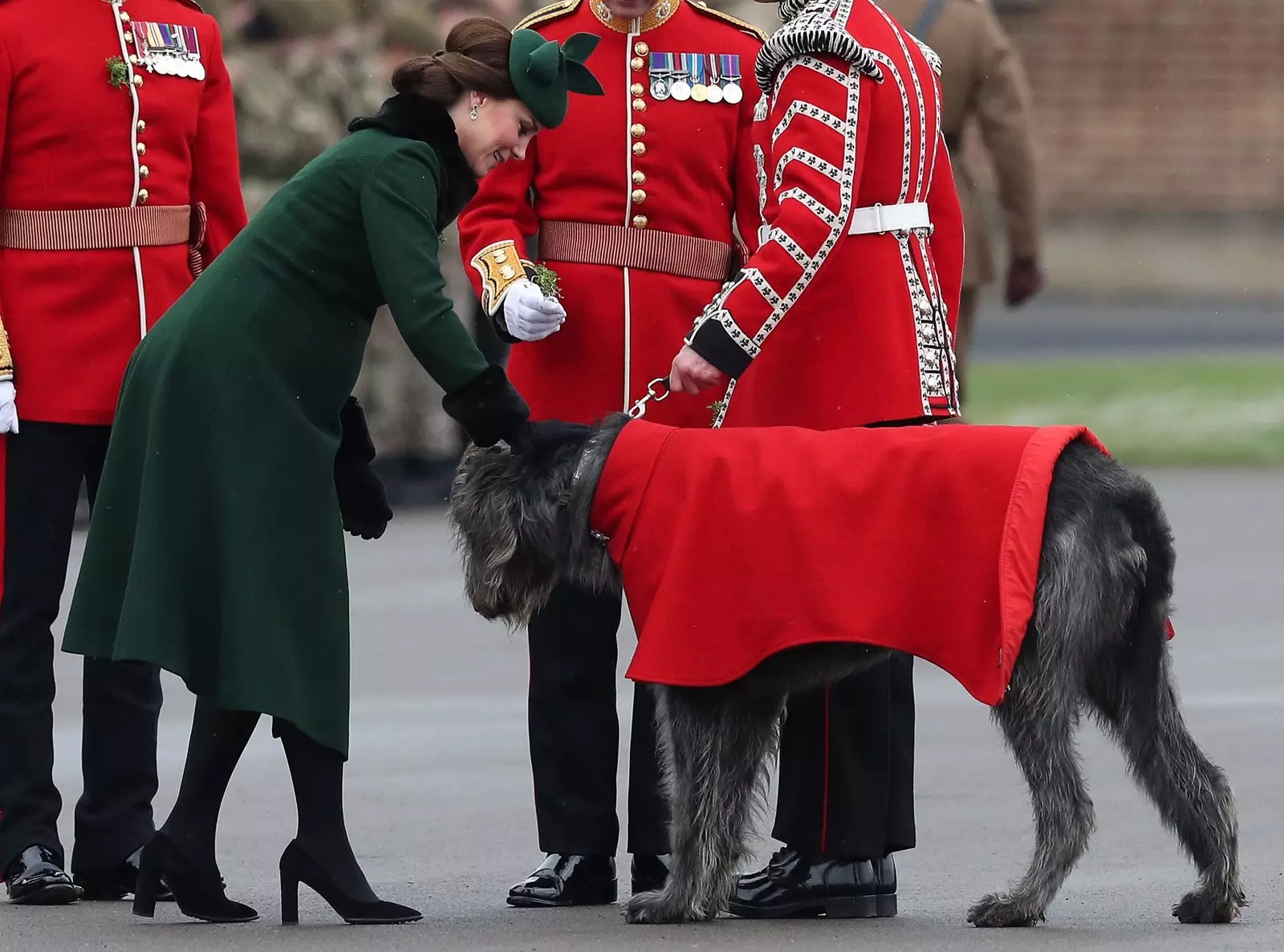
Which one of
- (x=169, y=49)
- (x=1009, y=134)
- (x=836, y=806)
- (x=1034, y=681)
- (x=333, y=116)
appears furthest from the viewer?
(x=333, y=116)

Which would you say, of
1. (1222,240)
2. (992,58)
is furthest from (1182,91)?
(992,58)

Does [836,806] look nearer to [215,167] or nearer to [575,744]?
[575,744]

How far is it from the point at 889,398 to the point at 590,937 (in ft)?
4.52

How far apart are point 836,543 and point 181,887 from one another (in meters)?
1.60

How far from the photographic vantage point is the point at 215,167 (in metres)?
6.31

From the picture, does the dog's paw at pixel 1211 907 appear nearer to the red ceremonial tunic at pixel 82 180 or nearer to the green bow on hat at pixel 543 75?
the green bow on hat at pixel 543 75

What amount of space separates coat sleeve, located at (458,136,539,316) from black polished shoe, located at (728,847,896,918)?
1.46 metres

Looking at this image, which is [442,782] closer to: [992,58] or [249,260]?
[249,260]

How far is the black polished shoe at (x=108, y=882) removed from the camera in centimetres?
600

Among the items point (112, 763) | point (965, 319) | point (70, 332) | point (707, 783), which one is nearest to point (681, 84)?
point (70, 332)

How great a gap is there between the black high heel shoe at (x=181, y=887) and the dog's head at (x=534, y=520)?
0.86 metres

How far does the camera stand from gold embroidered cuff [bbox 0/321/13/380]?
5.92 meters

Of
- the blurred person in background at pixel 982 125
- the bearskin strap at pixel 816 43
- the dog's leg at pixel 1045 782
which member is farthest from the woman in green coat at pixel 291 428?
the blurred person in background at pixel 982 125

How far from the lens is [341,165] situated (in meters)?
5.39
